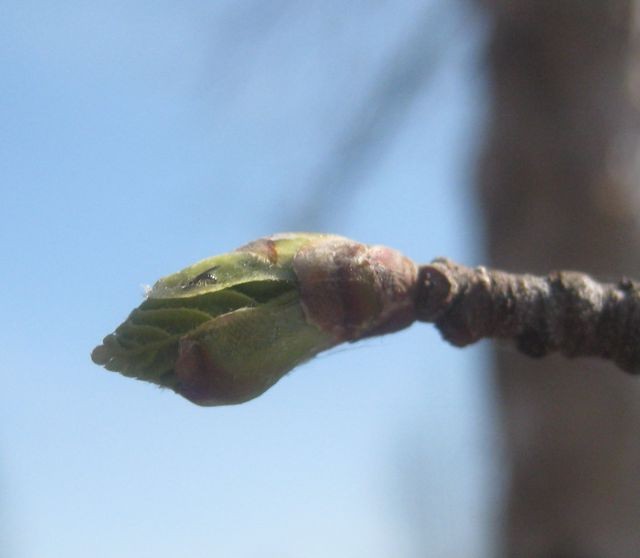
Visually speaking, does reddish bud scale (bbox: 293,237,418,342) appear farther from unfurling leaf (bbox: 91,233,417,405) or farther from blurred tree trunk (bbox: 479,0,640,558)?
blurred tree trunk (bbox: 479,0,640,558)

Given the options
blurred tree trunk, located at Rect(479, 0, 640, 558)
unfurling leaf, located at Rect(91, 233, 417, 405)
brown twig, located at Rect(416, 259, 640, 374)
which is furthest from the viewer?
blurred tree trunk, located at Rect(479, 0, 640, 558)

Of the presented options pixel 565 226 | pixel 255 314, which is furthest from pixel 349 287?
pixel 565 226

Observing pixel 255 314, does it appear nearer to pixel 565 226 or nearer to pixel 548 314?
pixel 548 314

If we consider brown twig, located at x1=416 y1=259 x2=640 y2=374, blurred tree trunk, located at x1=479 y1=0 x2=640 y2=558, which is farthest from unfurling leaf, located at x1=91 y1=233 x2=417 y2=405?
blurred tree trunk, located at x1=479 y1=0 x2=640 y2=558

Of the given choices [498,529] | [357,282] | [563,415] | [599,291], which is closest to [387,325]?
[357,282]

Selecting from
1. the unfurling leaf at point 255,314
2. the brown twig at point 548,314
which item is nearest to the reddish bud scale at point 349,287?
the unfurling leaf at point 255,314

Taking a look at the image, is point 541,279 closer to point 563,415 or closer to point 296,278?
point 296,278

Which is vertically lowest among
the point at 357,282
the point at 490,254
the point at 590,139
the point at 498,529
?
the point at 498,529
